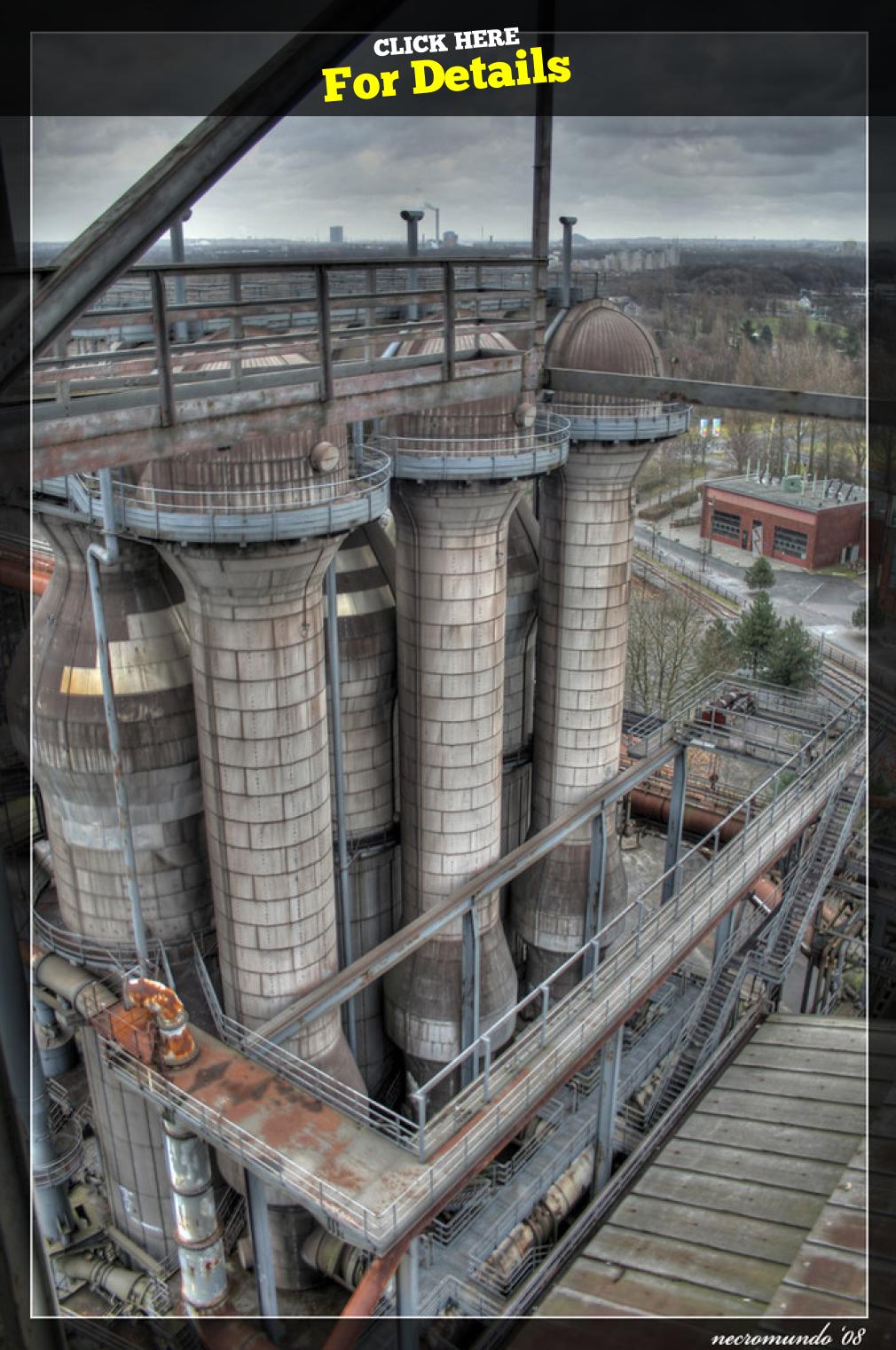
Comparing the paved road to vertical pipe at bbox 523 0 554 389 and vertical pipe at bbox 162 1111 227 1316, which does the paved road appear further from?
vertical pipe at bbox 162 1111 227 1316

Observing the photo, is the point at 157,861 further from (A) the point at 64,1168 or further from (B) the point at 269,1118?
(A) the point at 64,1168

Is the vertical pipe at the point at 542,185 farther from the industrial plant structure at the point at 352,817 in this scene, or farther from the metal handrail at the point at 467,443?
the metal handrail at the point at 467,443

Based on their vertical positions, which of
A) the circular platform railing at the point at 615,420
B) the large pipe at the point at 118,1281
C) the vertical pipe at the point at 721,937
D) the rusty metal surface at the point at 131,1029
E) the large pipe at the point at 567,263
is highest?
the large pipe at the point at 567,263

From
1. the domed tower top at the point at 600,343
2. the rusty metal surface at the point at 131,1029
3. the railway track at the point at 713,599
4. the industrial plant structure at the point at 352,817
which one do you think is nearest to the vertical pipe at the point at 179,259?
the industrial plant structure at the point at 352,817

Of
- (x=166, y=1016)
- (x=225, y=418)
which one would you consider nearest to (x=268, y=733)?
(x=166, y=1016)

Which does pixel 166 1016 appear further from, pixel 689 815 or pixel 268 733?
pixel 689 815

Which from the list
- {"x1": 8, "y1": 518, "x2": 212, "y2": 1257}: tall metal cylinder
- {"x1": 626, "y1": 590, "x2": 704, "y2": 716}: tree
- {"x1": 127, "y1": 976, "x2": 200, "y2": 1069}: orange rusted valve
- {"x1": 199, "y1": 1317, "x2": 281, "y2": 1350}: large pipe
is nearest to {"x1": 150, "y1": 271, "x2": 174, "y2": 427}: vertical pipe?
{"x1": 8, "y1": 518, "x2": 212, "y2": 1257}: tall metal cylinder
